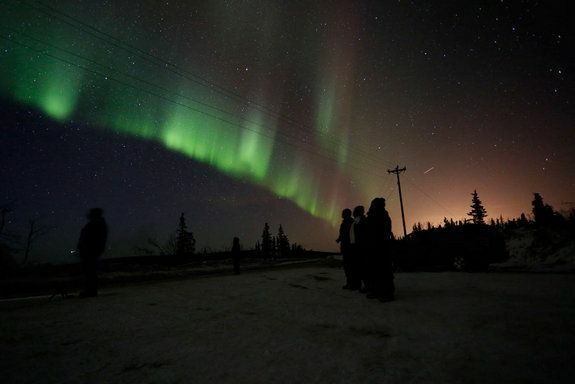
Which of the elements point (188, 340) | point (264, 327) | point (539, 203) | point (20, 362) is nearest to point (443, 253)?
point (264, 327)

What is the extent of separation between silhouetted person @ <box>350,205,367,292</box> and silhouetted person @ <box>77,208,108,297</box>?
19.8ft

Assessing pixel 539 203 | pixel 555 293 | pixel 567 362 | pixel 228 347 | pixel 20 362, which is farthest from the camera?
pixel 539 203

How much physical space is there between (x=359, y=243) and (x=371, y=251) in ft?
2.41

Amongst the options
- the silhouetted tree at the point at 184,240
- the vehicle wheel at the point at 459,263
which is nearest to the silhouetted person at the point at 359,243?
the vehicle wheel at the point at 459,263

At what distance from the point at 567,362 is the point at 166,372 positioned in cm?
308

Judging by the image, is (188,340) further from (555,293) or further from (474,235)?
(474,235)

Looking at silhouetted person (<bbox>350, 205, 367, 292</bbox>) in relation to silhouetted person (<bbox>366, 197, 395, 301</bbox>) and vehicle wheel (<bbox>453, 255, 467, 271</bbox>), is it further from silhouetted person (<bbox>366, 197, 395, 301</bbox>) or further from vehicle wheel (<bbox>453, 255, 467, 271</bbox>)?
vehicle wheel (<bbox>453, 255, 467, 271</bbox>)

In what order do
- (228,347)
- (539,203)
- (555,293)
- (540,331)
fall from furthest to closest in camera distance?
(539,203) → (555,293) → (540,331) → (228,347)

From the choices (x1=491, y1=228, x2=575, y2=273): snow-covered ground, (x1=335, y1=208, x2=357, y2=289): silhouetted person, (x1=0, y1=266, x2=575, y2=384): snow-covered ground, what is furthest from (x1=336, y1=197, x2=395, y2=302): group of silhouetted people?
(x1=491, y1=228, x2=575, y2=273): snow-covered ground

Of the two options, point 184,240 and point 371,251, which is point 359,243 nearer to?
point 371,251

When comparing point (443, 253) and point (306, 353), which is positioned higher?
point (443, 253)

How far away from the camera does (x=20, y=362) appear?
2.64 meters

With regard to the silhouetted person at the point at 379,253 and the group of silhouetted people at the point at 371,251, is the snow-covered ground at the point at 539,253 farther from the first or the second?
the silhouetted person at the point at 379,253

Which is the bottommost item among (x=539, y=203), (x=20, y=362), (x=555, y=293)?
(x=20, y=362)
